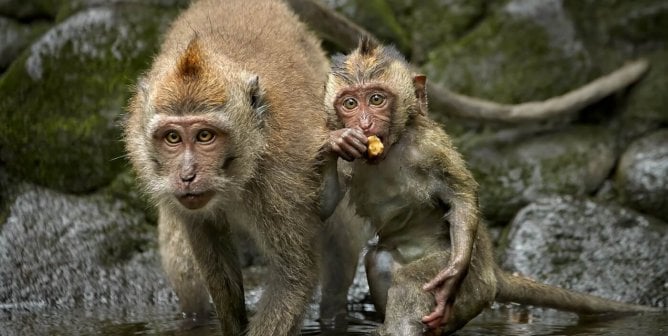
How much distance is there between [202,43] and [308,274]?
1854mm

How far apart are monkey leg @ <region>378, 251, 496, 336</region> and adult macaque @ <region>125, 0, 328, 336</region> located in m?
0.66

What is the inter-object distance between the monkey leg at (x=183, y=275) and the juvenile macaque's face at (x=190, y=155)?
2136mm

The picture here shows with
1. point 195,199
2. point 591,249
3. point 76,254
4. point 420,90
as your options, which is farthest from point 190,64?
point 591,249

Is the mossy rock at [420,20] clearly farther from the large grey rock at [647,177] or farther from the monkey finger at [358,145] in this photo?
the monkey finger at [358,145]

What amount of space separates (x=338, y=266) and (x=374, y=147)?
95.4 inches

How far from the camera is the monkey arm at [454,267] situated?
7.81m

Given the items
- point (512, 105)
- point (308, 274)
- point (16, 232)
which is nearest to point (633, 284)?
point (512, 105)

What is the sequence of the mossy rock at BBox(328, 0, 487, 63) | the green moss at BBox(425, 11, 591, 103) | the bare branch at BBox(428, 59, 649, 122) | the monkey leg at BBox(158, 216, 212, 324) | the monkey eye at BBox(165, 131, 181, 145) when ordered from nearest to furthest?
1. the monkey eye at BBox(165, 131, 181, 145)
2. the monkey leg at BBox(158, 216, 212, 324)
3. the bare branch at BBox(428, 59, 649, 122)
4. the green moss at BBox(425, 11, 591, 103)
5. the mossy rock at BBox(328, 0, 487, 63)

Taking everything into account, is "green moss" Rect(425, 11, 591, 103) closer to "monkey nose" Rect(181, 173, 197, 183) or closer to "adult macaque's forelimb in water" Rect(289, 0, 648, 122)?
"adult macaque's forelimb in water" Rect(289, 0, 648, 122)

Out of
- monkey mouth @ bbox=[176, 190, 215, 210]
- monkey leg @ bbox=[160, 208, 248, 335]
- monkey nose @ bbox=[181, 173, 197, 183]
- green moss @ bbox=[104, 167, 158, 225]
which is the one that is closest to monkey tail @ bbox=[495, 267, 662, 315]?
monkey leg @ bbox=[160, 208, 248, 335]

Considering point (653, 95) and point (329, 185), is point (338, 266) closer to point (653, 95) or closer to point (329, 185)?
point (329, 185)

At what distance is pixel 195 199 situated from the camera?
7.48m

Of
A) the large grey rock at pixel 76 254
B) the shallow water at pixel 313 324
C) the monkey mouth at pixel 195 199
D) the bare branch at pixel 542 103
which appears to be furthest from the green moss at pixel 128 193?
the monkey mouth at pixel 195 199

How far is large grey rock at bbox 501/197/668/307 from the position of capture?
1068cm
